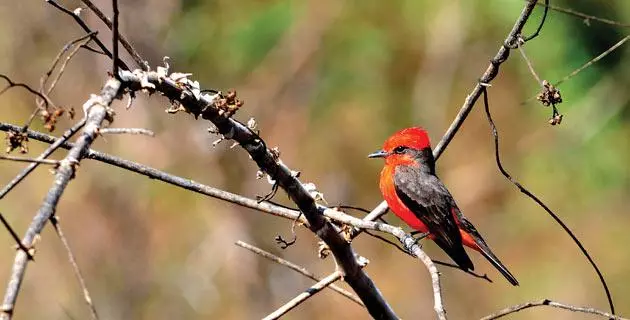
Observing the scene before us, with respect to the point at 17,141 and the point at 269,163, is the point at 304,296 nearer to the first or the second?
the point at 269,163

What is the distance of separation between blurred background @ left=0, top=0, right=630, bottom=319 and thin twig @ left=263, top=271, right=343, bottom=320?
5.01 metres

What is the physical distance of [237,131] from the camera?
6.79 feet

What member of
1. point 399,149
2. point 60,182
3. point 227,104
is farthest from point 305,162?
point 60,182

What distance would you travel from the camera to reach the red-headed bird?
416 centimetres

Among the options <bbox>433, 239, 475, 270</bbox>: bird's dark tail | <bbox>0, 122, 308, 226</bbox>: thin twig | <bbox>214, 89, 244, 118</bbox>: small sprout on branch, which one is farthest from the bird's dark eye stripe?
<bbox>214, 89, 244, 118</bbox>: small sprout on branch

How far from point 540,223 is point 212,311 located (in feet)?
10.3

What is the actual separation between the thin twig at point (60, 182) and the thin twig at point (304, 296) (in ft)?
2.64

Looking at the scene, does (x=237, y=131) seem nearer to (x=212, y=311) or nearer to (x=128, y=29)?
(x=212, y=311)

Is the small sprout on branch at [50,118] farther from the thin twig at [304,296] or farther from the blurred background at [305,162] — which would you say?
the blurred background at [305,162]

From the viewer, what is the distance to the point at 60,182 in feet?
4.13

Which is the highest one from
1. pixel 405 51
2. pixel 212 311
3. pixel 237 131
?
pixel 405 51

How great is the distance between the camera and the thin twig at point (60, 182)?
1.10m

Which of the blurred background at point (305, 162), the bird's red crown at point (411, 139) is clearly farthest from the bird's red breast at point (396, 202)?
the blurred background at point (305, 162)

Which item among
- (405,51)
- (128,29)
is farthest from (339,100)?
(128,29)
